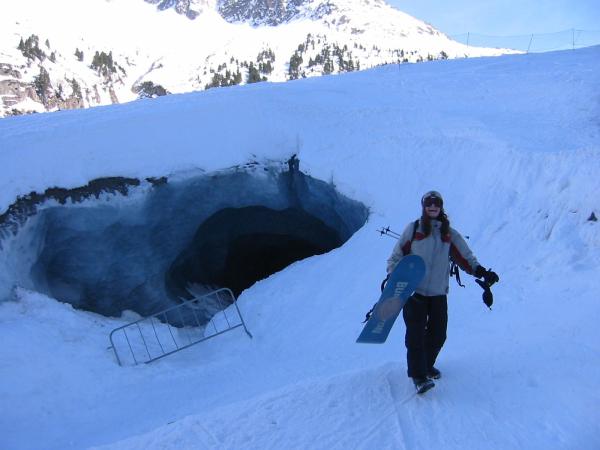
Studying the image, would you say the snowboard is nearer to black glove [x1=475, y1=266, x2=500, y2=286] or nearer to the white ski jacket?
the white ski jacket

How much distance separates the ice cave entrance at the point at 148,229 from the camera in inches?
430

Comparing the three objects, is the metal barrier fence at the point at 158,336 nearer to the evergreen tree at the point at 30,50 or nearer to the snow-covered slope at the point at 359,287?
the snow-covered slope at the point at 359,287

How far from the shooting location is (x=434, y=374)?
4859mm

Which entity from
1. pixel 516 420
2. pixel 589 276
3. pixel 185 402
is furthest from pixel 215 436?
pixel 589 276

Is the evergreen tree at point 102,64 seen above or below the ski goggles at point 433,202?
below

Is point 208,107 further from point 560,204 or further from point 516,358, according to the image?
point 516,358

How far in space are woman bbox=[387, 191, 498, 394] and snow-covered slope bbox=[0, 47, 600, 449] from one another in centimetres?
49

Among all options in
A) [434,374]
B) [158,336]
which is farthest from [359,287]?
[158,336]

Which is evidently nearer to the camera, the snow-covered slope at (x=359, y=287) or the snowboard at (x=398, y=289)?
the snowboard at (x=398, y=289)

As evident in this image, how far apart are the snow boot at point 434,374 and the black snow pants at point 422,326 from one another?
0.95 ft

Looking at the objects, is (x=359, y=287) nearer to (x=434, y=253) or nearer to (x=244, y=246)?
(x=434, y=253)

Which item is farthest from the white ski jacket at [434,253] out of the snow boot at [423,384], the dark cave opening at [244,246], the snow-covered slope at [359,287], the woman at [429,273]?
the dark cave opening at [244,246]

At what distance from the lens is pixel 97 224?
1171 cm

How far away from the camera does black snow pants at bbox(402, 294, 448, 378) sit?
4.44 metres
